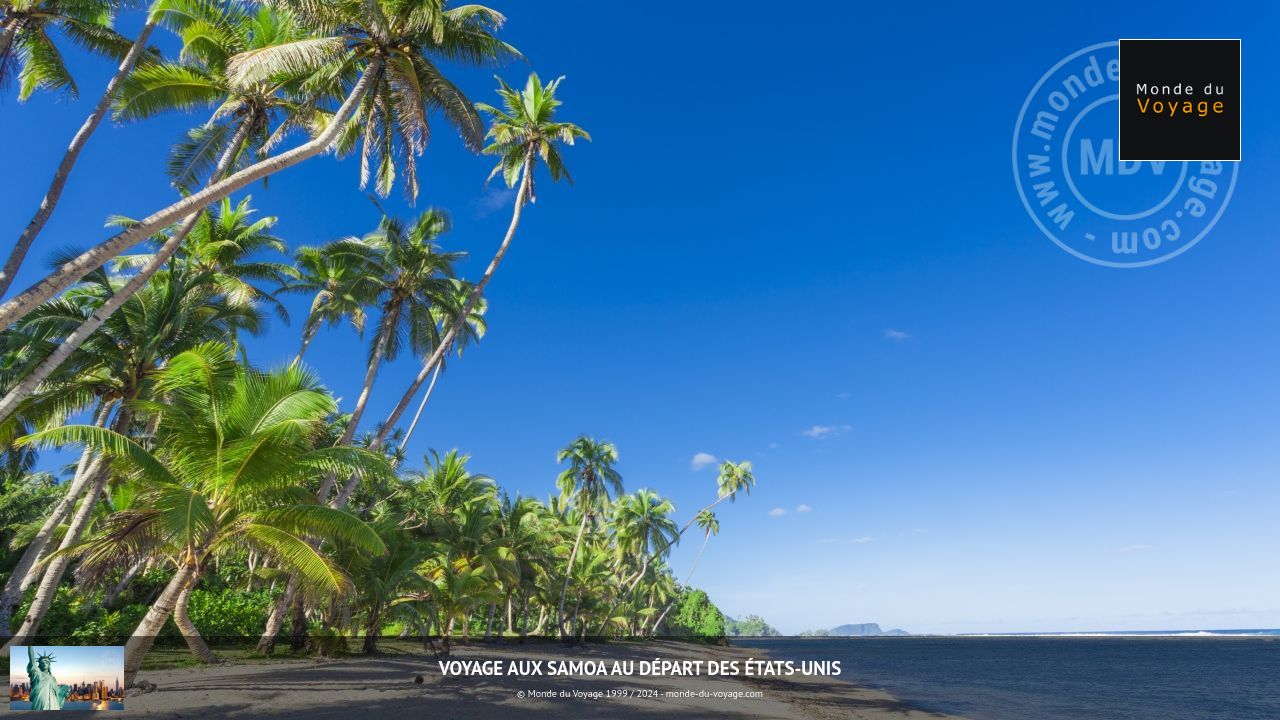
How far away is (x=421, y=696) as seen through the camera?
43.4 feet

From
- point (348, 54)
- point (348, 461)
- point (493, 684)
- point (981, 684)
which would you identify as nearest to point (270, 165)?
point (348, 54)

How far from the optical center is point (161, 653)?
19.7 meters

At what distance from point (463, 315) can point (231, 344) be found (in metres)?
9.15

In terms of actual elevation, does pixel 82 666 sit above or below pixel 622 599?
above

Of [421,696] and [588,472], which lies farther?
[588,472]

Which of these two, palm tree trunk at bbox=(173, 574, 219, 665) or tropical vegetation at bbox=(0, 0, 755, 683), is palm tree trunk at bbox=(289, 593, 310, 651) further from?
palm tree trunk at bbox=(173, 574, 219, 665)

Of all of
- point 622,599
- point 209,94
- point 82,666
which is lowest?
point 622,599

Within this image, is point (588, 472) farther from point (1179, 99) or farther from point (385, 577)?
point (1179, 99)

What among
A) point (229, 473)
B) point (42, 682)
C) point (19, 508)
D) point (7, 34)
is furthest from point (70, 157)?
point (19, 508)

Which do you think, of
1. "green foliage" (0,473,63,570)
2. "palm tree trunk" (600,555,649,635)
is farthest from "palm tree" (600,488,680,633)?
"green foliage" (0,473,63,570)

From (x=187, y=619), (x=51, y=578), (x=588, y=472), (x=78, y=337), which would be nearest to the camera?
(x=187, y=619)

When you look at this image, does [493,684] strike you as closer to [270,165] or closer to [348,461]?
[348,461]

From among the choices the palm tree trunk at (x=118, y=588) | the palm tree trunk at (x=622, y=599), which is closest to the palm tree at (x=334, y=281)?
the palm tree trunk at (x=118, y=588)

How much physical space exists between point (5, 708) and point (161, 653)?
40.3 ft
